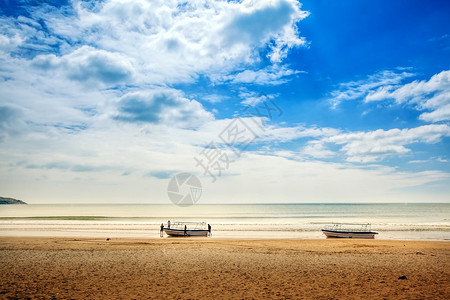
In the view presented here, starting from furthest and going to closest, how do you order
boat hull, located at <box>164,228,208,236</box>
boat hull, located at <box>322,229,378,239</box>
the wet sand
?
boat hull, located at <box>164,228,208,236</box>
boat hull, located at <box>322,229,378,239</box>
the wet sand

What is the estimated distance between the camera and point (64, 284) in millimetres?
10859

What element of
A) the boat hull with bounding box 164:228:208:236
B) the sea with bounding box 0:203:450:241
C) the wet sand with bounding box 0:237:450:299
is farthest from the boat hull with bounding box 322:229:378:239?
the boat hull with bounding box 164:228:208:236

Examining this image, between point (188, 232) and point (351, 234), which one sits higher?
point (188, 232)

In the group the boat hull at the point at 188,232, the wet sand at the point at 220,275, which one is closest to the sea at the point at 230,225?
the boat hull at the point at 188,232

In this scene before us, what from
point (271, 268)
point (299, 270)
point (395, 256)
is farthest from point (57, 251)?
point (395, 256)

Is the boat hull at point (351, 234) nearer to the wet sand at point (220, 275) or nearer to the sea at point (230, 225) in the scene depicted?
the sea at point (230, 225)

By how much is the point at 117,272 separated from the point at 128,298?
409 centimetres

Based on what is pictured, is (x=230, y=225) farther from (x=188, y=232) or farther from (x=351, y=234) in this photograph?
(x=351, y=234)

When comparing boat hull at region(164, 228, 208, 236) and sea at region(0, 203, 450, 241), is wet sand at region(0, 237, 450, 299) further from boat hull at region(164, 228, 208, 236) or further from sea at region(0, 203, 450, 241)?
sea at region(0, 203, 450, 241)

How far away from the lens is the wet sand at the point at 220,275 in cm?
993

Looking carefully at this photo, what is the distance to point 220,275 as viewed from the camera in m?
12.5

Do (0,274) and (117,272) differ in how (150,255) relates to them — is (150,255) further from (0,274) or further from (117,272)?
(0,274)

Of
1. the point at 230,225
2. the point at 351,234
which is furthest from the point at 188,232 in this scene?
A: the point at 230,225

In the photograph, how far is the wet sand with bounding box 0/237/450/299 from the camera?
9930mm
